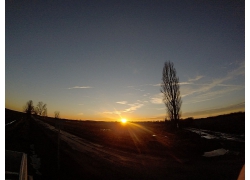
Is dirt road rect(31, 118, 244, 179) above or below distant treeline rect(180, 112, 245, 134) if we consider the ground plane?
below

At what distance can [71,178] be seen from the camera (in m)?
6.78

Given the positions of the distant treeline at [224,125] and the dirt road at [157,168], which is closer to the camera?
the dirt road at [157,168]

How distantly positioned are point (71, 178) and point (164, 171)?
4011 mm

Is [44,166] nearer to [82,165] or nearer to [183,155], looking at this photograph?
Answer: [82,165]

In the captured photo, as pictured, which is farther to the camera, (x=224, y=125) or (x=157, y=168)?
(x=224, y=125)

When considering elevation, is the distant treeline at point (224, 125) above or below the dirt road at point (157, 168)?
above

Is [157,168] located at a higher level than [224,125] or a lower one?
lower

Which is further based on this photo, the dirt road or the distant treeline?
the distant treeline
